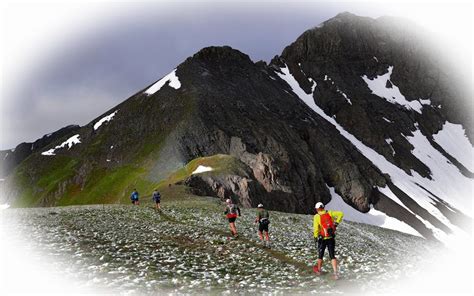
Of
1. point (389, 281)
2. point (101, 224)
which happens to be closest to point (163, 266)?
point (389, 281)

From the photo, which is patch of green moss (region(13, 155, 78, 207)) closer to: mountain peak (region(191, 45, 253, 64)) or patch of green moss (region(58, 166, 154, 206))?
patch of green moss (region(58, 166, 154, 206))

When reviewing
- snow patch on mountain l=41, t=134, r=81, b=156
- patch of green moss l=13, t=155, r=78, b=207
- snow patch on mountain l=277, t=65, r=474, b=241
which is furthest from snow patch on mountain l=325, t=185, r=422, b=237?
snow patch on mountain l=41, t=134, r=81, b=156

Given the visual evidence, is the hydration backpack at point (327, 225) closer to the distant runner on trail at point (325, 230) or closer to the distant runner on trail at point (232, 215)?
the distant runner on trail at point (325, 230)

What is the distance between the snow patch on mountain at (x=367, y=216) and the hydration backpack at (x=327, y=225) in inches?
4573

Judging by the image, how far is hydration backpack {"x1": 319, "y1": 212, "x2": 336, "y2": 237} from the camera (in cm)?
1959

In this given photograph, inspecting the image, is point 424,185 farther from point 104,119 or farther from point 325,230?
point 325,230

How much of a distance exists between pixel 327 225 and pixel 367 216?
418 feet

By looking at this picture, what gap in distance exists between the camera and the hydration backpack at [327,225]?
1959 centimetres

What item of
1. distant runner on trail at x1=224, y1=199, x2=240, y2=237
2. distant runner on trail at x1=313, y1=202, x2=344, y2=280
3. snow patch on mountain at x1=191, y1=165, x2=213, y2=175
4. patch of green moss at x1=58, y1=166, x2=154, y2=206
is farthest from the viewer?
patch of green moss at x1=58, y1=166, x2=154, y2=206

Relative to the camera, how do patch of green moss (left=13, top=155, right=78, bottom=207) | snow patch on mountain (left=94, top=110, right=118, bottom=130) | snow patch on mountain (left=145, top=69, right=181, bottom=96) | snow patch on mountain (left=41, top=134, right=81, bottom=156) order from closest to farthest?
1. patch of green moss (left=13, top=155, right=78, bottom=207)
2. snow patch on mountain (left=145, top=69, right=181, bottom=96)
3. snow patch on mountain (left=41, top=134, right=81, bottom=156)
4. snow patch on mountain (left=94, top=110, right=118, bottom=130)

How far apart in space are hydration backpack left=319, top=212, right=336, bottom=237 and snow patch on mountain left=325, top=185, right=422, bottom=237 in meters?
116

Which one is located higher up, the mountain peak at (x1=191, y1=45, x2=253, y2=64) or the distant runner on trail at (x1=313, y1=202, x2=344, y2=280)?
the mountain peak at (x1=191, y1=45, x2=253, y2=64)

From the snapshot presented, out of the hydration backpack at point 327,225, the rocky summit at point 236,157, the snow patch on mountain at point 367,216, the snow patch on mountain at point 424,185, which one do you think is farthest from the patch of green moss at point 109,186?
the snow patch on mountain at point 424,185

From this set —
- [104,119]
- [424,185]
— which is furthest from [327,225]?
[424,185]
